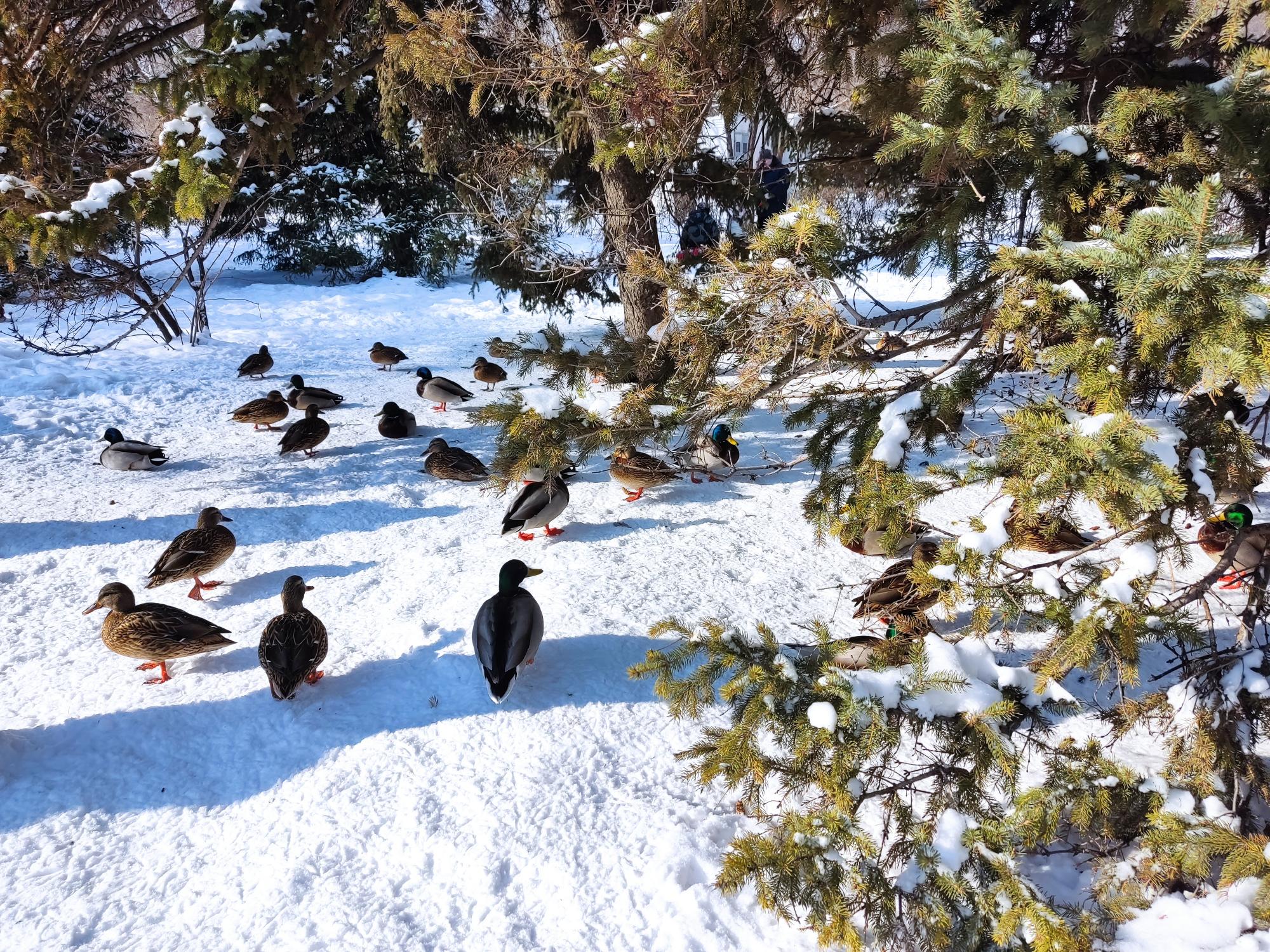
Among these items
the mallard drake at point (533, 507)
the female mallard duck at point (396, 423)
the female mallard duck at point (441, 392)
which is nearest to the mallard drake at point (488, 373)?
the female mallard duck at point (441, 392)

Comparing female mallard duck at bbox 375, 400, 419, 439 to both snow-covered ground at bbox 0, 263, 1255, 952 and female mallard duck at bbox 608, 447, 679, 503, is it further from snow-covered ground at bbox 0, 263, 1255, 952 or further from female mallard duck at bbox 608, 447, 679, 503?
female mallard duck at bbox 608, 447, 679, 503

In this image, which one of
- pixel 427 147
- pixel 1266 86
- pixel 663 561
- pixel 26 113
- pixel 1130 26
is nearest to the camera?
pixel 1266 86

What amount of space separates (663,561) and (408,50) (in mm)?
4133

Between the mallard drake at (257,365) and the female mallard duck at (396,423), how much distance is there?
9.19ft

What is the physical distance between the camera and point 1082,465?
202 cm

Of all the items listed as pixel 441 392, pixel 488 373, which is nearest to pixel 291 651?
pixel 441 392

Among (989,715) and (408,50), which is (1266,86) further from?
(408,50)

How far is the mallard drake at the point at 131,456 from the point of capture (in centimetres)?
625

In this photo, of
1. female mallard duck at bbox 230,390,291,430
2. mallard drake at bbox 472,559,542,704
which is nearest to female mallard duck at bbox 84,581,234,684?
mallard drake at bbox 472,559,542,704

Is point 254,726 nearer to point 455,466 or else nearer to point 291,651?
point 291,651

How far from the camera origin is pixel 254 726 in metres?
3.54

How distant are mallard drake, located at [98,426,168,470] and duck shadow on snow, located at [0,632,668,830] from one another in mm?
3065

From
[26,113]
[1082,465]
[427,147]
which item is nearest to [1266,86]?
[1082,465]

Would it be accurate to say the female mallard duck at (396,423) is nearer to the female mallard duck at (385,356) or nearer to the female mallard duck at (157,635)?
the female mallard duck at (385,356)
